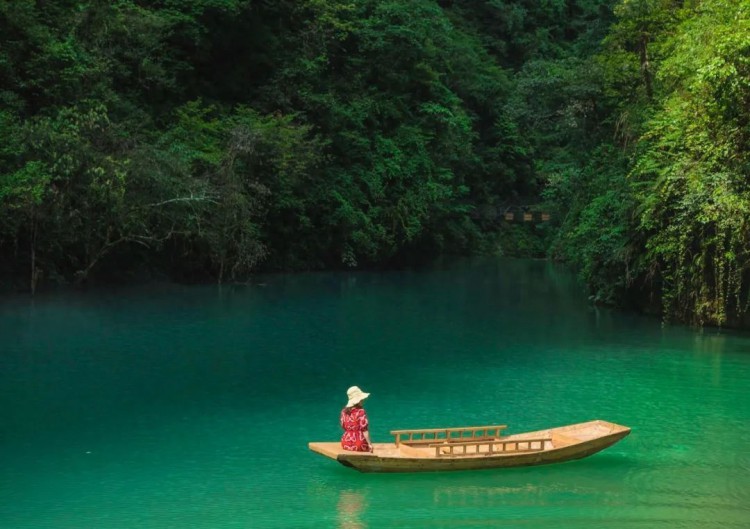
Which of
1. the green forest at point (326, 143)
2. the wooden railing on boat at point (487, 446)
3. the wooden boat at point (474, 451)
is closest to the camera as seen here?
the wooden boat at point (474, 451)

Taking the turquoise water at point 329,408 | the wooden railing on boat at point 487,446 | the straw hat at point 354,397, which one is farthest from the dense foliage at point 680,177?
the straw hat at point 354,397

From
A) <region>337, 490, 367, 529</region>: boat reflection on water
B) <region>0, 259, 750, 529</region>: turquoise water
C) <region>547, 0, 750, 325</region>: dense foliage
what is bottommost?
<region>337, 490, 367, 529</region>: boat reflection on water

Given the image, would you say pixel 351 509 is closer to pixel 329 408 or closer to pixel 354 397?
pixel 354 397

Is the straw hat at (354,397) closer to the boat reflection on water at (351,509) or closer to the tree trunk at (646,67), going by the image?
the boat reflection on water at (351,509)

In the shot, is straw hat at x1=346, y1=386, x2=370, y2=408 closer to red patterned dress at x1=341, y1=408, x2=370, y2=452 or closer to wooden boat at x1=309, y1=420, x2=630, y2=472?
red patterned dress at x1=341, y1=408, x2=370, y2=452

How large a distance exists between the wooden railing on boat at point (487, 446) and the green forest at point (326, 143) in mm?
12019

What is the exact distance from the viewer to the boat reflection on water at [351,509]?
1191 centimetres

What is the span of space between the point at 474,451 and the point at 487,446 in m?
0.34

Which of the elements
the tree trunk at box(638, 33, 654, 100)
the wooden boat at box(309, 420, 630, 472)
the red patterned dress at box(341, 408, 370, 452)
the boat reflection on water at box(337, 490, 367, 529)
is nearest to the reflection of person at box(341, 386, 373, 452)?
the red patterned dress at box(341, 408, 370, 452)

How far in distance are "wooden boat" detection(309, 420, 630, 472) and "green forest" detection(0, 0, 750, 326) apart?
37.7 ft

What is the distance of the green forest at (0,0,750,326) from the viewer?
1038 inches

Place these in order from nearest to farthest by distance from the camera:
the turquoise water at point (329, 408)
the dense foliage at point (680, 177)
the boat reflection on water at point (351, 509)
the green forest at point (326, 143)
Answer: the boat reflection on water at point (351, 509)
the turquoise water at point (329, 408)
the dense foliage at point (680, 177)
the green forest at point (326, 143)

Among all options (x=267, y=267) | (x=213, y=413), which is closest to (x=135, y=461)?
(x=213, y=413)

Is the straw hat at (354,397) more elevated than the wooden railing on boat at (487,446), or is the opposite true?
the straw hat at (354,397)
